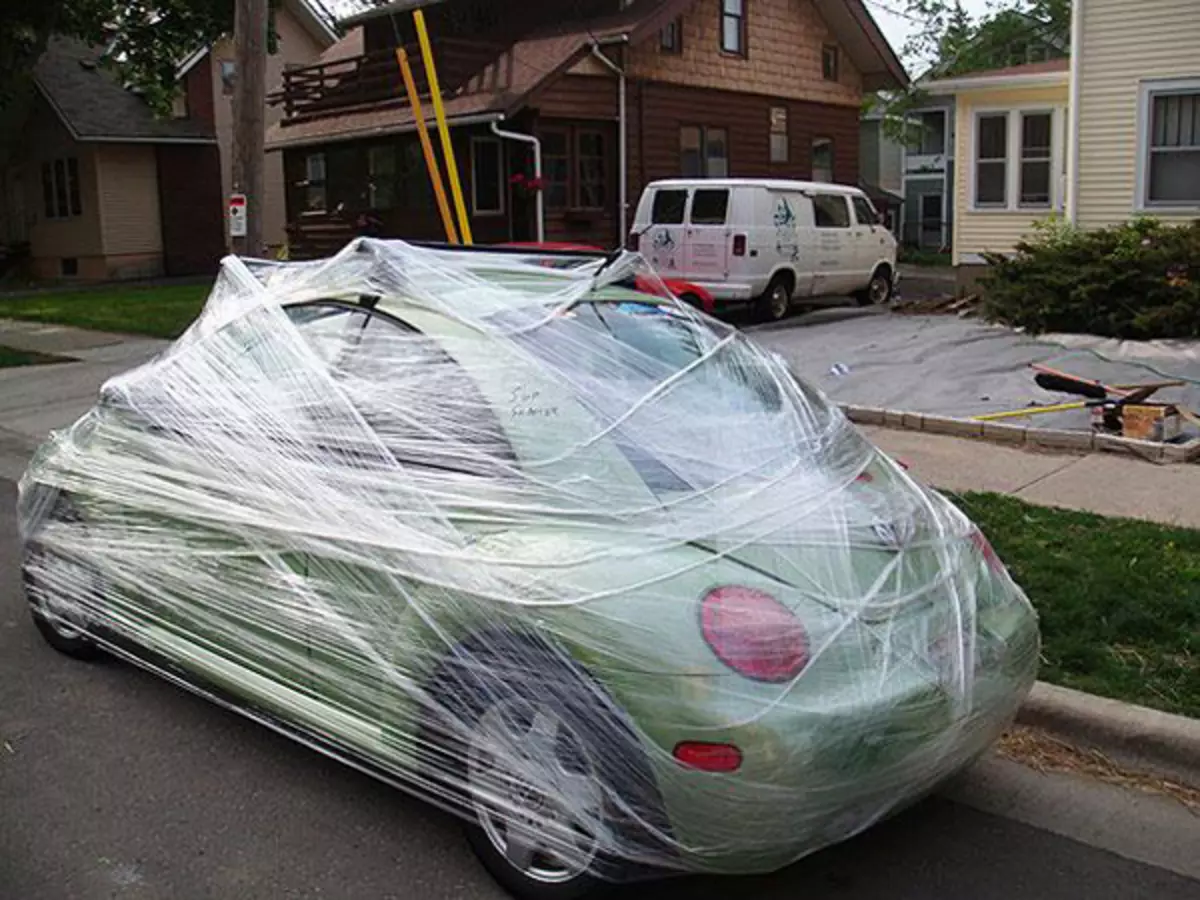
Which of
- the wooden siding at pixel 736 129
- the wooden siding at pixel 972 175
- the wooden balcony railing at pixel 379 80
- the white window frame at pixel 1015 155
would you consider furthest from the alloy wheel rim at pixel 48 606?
the white window frame at pixel 1015 155

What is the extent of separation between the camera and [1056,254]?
12.6m

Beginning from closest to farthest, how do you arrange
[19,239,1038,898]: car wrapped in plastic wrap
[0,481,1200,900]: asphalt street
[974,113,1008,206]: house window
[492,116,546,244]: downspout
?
[19,239,1038,898]: car wrapped in plastic wrap
[0,481,1200,900]: asphalt street
[492,116,546,244]: downspout
[974,113,1008,206]: house window

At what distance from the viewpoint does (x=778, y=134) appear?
2373 cm

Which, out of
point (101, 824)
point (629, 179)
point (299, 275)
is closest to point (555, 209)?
point (629, 179)

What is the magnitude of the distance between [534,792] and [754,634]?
681mm

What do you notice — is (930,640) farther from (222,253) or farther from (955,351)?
(222,253)

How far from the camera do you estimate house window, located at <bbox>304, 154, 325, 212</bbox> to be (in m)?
22.8

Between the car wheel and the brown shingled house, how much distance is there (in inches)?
550

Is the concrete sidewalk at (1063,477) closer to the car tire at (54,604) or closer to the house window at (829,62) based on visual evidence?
the car tire at (54,604)

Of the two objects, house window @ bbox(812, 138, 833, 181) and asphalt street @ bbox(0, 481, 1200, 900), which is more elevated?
house window @ bbox(812, 138, 833, 181)

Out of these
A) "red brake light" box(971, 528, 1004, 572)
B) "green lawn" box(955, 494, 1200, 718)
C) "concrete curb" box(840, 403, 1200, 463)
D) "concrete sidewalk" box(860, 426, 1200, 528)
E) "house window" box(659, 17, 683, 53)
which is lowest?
"green lawn" box(955, 494, 1200, 718)

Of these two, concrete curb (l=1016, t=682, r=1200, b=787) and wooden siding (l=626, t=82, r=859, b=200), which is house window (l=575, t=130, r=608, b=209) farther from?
concrete curb (l=1016, t=682, r=1200, b=787)

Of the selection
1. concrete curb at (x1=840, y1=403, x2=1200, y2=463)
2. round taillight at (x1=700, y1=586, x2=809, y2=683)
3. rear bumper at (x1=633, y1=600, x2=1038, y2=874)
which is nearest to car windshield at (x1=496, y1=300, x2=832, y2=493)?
round taillight at (x1=700, y1=586, x2=809, y2=683)

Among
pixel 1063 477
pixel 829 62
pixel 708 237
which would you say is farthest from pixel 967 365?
pixel 829 62
